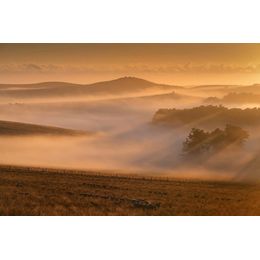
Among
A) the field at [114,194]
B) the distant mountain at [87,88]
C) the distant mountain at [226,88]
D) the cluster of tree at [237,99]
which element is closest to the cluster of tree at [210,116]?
the cluster of tree at [237,99]

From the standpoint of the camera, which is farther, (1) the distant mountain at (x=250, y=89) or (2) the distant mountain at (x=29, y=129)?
(1) the distant mountain at (x=250, y=89)

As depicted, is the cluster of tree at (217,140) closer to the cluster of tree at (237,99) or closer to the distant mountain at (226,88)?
A: the cluster of tree at (237,99)

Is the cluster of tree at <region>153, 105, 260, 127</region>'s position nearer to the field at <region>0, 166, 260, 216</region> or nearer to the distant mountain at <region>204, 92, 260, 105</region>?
the distant mountain at <region>204, 92, 260, 105</region>

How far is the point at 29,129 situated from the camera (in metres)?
5.86

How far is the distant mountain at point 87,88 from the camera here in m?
5.92

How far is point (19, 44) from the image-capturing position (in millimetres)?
5883

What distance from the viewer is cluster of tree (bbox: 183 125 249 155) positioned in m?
5.89

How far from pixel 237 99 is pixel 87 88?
5.91 feet

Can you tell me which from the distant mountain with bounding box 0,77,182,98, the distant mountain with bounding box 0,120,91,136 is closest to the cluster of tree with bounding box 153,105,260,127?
the distant mountain with bounding box 0,77,182,98

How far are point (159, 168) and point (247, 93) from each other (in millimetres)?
1389

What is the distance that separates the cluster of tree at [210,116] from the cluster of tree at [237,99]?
7 centimetres

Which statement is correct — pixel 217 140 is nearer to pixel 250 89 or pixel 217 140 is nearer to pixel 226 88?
pixel 226 88

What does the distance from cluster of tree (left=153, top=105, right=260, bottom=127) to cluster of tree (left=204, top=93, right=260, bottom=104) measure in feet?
0.24
